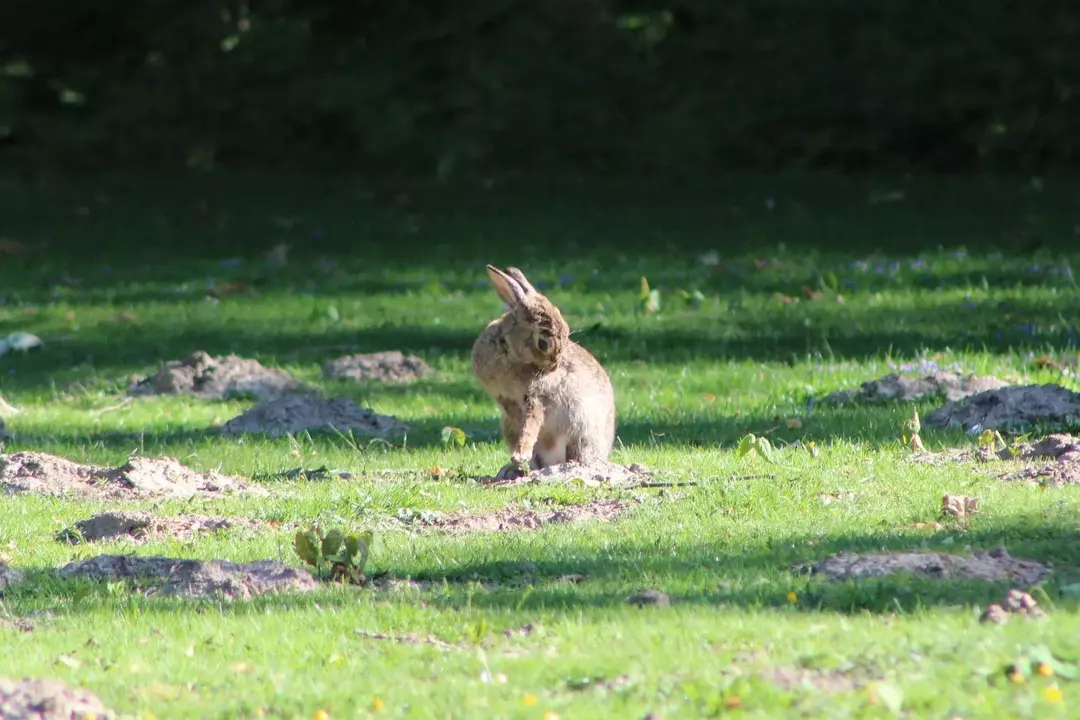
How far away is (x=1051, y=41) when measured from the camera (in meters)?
22.0

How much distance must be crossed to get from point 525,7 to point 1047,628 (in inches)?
765

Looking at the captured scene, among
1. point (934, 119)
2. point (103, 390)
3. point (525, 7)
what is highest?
point (525, 7)

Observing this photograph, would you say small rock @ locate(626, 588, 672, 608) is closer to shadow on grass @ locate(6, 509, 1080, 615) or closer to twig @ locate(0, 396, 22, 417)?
shadow on grass @ locate(6, 509, 1080, 615)

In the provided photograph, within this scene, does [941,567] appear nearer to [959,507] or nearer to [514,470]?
[959,507]

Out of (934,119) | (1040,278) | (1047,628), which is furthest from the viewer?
(934,119)

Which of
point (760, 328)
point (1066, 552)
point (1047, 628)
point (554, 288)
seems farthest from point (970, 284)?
point (1047, 628)

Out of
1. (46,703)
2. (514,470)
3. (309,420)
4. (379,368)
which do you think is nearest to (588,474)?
(514,470)

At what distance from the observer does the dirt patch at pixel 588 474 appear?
908cm

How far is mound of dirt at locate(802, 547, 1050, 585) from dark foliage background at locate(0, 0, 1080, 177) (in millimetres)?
16271

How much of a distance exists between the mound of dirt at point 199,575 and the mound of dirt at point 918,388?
5.46 meters

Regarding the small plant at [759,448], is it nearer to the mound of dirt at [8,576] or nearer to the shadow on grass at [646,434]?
the shadow on grass at [646,434]

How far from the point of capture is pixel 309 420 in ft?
38.4

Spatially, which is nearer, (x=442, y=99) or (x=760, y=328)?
(x=760, y=328)

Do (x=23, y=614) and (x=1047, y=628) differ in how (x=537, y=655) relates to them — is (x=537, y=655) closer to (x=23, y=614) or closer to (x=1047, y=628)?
(x=1047, y=628)
